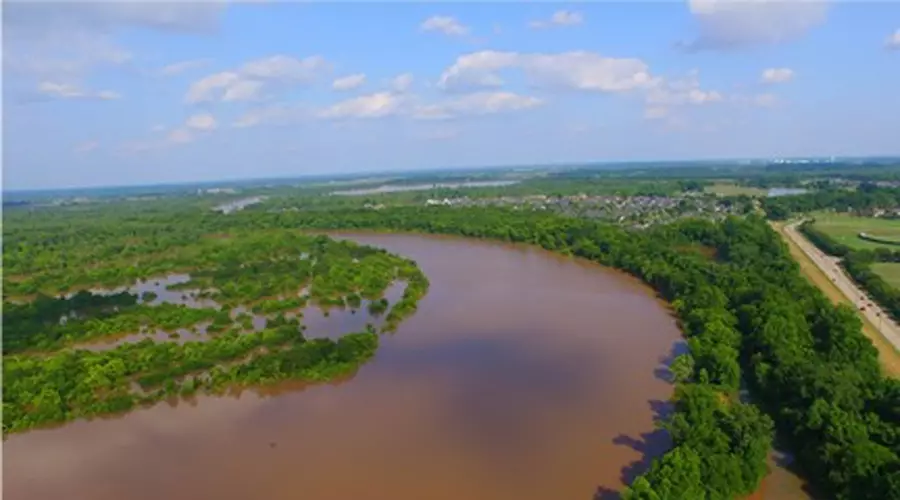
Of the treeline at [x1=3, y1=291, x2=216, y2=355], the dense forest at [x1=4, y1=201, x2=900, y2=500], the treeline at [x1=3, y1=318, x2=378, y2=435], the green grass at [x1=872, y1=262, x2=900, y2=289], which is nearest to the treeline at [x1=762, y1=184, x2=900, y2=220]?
the dense forest at [x1=4, y1=201, x2=900, y2=500]

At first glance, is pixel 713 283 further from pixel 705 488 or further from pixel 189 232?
pixel 189 232

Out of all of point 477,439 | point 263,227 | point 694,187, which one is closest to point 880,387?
point 477,439

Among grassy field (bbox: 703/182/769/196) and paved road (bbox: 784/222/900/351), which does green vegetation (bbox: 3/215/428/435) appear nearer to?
paved road (bbox: 784/222/900/351)

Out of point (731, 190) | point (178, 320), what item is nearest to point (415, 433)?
point (178, 320)

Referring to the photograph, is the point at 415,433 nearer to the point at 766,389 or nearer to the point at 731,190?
the point at 766,389

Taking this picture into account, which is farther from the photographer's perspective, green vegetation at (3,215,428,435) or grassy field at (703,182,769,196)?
grassy field at (703,182,769,196)

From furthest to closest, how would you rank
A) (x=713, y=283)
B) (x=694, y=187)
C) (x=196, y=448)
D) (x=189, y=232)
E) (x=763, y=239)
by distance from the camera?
(x=694, y=187) < (x=189, y=232) < (x=763, y=239) < (x=713, y=283) < (x=196, y=448)

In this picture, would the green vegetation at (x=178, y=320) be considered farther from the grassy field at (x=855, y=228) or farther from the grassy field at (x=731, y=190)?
the grassy field at (x=731, y=190)
